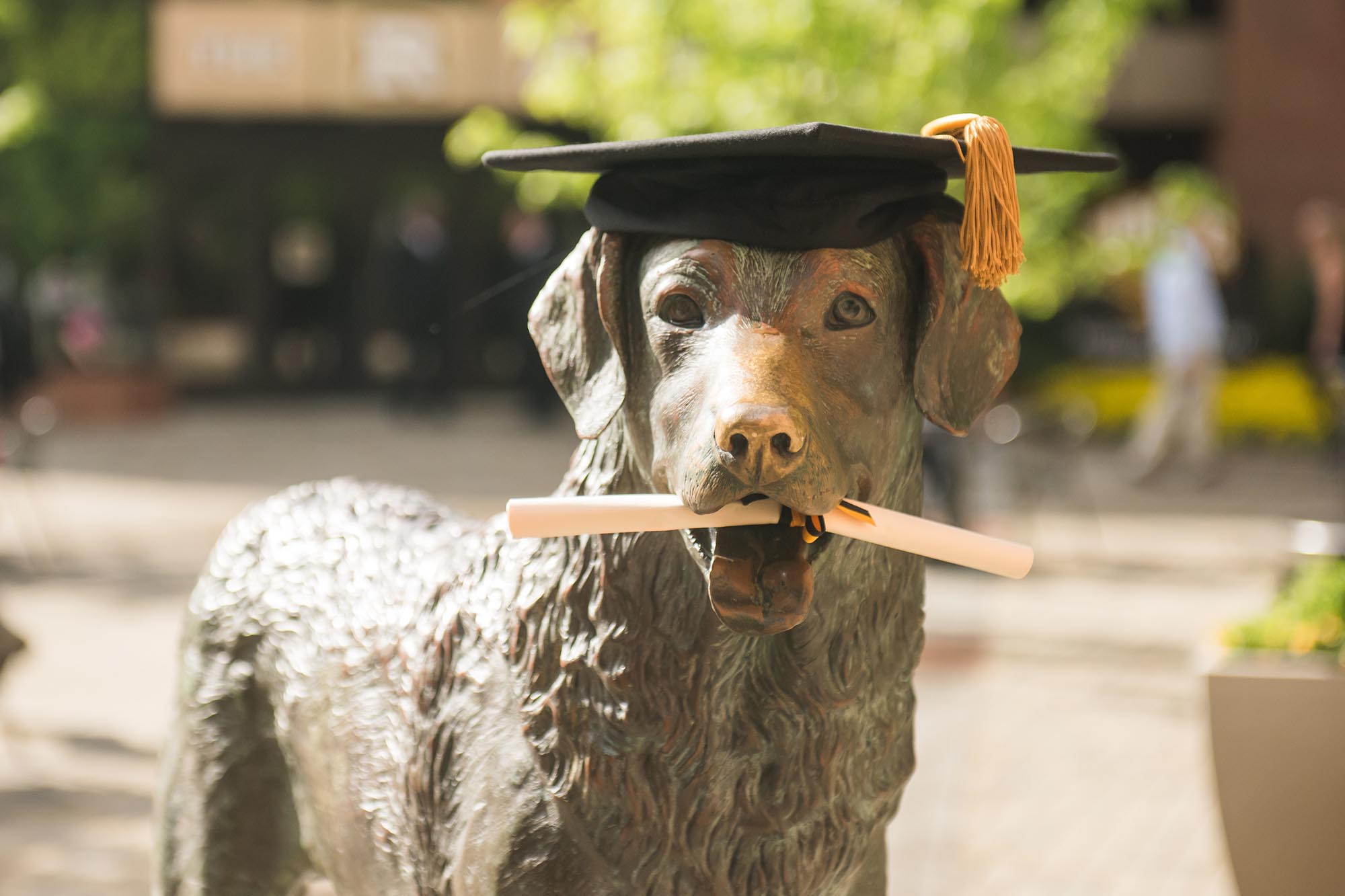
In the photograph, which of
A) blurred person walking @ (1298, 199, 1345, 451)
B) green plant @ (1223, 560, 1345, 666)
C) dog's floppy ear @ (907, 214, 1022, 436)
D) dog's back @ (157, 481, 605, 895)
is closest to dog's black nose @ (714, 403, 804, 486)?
dog's floppy ear @ (907, 214, 1022, 436)

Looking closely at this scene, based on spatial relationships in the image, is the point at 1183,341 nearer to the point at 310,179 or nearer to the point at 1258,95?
the point at 1258,95

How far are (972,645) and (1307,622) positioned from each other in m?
3.84

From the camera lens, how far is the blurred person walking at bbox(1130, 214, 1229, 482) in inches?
493

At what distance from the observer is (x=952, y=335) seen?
7.24ft

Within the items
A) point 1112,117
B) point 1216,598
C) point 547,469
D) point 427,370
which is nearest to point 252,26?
point 427,370

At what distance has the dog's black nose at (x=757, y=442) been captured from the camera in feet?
6.17

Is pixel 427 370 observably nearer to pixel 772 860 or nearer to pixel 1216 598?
pixel 1216 598

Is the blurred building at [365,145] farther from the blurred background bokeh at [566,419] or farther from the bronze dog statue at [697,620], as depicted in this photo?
the bronze dog statue at [697,620]

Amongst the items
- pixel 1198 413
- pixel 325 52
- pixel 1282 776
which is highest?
pixel 325 52

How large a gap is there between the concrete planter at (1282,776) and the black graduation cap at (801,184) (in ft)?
7.50

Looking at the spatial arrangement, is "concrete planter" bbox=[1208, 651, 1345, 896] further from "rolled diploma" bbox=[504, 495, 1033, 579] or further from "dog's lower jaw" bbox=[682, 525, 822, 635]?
"dog's lower jaw" bbox=[682, 525, 822, 635]

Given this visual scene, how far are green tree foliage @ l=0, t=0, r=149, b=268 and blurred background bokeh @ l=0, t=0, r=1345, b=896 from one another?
5 centimetres

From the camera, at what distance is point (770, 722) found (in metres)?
2.23

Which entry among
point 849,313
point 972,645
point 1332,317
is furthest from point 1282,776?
point 1332,317
